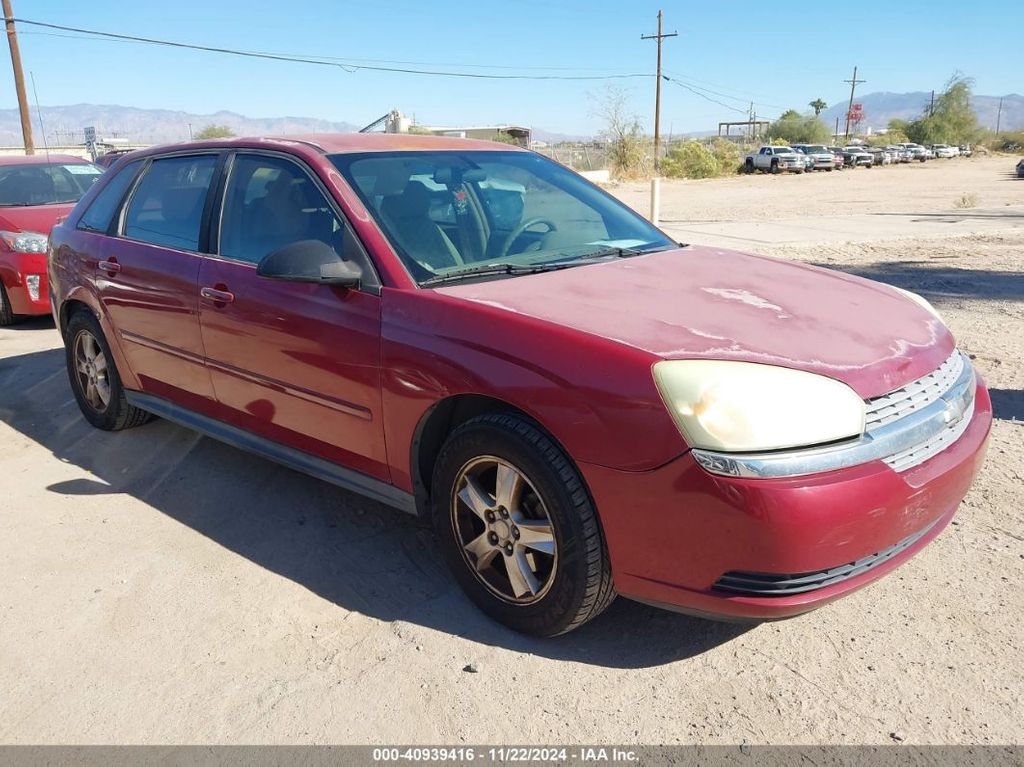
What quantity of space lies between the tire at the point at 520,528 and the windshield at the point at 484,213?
754 millimetres

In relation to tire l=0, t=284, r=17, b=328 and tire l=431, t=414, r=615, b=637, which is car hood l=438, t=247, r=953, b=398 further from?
tire l=0, t=284, r=17, b=328

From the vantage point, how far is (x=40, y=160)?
956 centimetres

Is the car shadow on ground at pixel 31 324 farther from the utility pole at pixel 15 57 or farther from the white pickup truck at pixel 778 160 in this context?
the white pickup truck at pixel 778 160

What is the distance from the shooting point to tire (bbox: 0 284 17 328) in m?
8.31

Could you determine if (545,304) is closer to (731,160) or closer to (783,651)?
(783,651)

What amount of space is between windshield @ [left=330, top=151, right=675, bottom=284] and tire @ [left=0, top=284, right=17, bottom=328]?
6.51m

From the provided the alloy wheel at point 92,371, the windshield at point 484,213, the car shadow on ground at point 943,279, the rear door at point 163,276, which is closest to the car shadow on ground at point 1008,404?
the windshield at point 484,213

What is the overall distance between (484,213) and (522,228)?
0.19m

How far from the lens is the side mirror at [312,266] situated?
3072 mm

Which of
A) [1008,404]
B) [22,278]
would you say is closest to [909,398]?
[1008,404]

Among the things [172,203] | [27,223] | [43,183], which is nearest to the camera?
[172,203]

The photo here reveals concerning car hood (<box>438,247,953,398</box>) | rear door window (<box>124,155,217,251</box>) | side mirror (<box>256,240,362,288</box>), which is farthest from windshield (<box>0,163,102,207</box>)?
car hood (<box>438,247,953,398</box>)

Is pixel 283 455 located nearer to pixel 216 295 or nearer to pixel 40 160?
pixel 216 295

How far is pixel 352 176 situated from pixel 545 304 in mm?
1163
